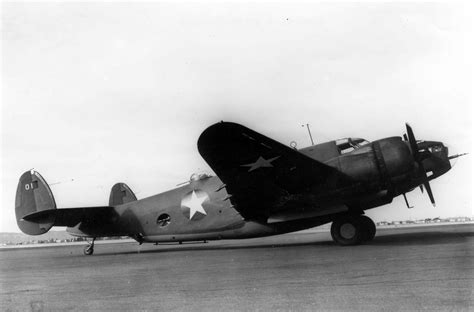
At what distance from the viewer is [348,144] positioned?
10609 millimetres

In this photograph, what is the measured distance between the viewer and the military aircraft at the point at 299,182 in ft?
31.0

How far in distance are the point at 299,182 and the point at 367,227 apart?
1.92 m

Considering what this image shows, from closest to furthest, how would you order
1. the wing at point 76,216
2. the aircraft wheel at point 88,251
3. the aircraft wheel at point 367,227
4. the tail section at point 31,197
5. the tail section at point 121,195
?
the aircraft wheel at point 367,227 → the wing at point 76,216 → the aircraft wheel at point 88,251 → the tail section at point 31,197 → the tail section at point 121,195

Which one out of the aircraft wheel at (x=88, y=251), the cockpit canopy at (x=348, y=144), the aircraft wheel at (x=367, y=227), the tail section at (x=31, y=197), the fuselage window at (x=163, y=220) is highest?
the tail section at (x=31, y=197)

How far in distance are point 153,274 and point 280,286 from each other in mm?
2694

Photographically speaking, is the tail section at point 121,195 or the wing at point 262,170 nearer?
the wing at point 262,170

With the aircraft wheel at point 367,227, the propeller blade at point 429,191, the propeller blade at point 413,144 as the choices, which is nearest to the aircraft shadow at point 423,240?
the aircraft wheel at point 367,227

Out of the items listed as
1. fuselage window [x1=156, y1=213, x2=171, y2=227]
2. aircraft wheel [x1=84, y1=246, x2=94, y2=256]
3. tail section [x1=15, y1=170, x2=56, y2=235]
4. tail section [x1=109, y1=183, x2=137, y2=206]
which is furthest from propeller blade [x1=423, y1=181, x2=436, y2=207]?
tail section [x1=15, y1=170, x2=56, y2=235]

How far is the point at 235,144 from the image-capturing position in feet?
30.9

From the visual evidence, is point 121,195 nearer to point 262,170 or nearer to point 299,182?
point 262,170

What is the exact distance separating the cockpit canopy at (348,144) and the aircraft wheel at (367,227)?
1.71m

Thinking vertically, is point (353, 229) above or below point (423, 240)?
above

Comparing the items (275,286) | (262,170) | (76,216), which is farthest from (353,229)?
(76,216)

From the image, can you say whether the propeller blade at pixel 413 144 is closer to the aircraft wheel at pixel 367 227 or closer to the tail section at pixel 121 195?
the aircraft wheel at pixel 367 227
